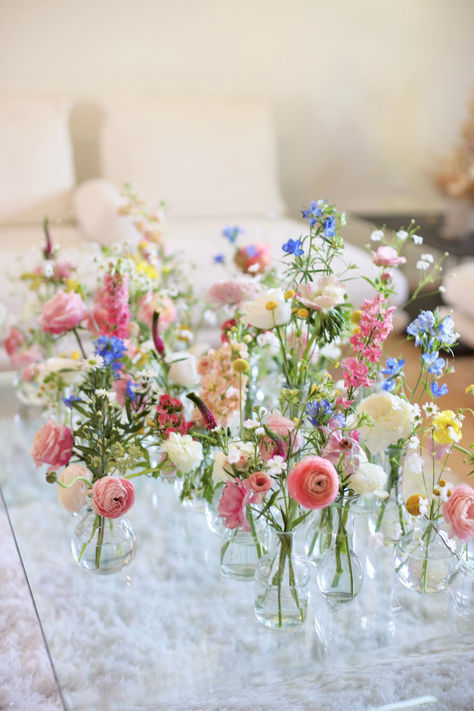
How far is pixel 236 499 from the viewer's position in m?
1.06

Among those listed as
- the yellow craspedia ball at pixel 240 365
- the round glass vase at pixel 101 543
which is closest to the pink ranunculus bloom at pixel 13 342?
the round glass vase at pixel 101 543

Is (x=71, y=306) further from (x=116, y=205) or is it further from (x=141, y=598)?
(x=116, y=205)

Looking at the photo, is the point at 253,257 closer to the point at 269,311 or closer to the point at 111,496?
the point at 269,311

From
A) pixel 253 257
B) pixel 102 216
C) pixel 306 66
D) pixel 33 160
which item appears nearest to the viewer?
pixel 253 257

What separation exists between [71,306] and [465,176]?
2.62 metres

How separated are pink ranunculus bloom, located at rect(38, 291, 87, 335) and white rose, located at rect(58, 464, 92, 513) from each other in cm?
31

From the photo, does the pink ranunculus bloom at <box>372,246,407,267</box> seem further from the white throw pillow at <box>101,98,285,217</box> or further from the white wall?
the white wall

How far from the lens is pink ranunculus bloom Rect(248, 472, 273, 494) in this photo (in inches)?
39.1

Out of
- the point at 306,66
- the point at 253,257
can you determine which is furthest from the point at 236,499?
the point at 306,66

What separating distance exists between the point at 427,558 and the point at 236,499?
0.99 feet

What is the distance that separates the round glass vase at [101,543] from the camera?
1.20m

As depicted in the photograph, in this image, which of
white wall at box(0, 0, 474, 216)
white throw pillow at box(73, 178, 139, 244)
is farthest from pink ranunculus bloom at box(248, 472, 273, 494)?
white wall at box(0, 0, 474, 216)

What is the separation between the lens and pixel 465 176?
3531 mm

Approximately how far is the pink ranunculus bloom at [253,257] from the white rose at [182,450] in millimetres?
588
